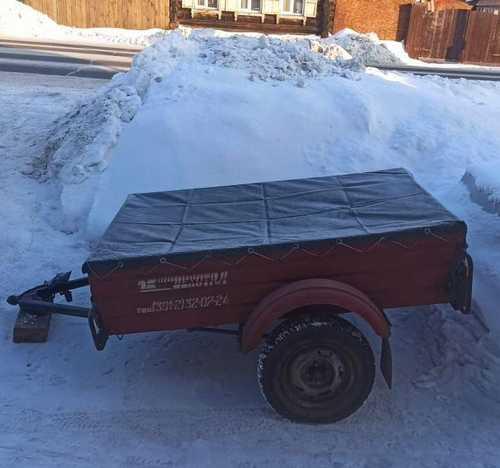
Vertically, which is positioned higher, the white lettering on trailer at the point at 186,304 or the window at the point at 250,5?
the window at the point at 250,5

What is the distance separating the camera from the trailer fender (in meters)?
3.37

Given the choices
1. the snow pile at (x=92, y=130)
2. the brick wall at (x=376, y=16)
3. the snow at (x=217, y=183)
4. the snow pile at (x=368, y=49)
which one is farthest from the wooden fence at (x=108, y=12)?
the snow pile at (x=92, y=130)

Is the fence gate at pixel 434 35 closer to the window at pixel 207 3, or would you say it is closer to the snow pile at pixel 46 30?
the window at pixel 207 3

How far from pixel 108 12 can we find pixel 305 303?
1003 inches

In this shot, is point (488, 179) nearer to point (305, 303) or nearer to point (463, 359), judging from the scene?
point (463, 359)

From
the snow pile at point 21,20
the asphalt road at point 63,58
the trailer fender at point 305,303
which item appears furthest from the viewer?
the snow pile at point 21,20

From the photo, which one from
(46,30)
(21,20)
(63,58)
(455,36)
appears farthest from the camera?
(455,36)

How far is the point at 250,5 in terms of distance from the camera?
2600 cm

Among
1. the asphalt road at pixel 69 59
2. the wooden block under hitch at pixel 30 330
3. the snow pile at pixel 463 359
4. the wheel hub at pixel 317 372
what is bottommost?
the wooden block under hitch at pixel 30 330

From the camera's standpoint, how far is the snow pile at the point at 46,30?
2314cm

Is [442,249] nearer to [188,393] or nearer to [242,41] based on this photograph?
[188,393]

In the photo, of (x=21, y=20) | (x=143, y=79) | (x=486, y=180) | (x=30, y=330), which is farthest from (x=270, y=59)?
(x=21, y=20)

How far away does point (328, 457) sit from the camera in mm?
3340

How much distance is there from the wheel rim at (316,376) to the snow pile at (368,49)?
1793 cm
